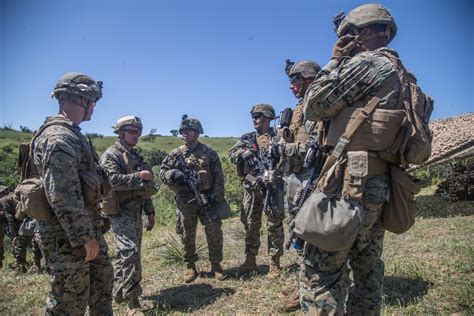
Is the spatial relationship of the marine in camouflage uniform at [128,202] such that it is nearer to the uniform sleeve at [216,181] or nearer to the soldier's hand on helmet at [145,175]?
the soldier's hand on helmet at [145,175]

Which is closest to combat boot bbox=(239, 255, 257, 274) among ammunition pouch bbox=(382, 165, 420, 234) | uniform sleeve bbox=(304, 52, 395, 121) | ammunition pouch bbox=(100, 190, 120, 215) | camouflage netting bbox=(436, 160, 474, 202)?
ammunition pouch bbox=(100, 190, 120, 215)

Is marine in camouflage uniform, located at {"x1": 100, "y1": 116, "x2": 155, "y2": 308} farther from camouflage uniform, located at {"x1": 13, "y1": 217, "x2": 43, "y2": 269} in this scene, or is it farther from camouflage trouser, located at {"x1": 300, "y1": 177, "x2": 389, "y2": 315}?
camouflage uniform, located at {"x1": 13, "y1": 217, "x2": 43, "y2": 269}

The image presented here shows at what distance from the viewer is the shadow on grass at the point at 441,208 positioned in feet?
28.4

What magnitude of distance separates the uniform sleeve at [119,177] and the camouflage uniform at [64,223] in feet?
5.24

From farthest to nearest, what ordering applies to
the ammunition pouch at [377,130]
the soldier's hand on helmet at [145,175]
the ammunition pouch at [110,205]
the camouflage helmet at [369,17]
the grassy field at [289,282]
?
the soldier's hand on helmet at [145,175]
the ammunition pouch at [110,205]
the grassy field at [289,282]
the camouflage helmet at [369,17]
the ammunition pouch at [377,130]

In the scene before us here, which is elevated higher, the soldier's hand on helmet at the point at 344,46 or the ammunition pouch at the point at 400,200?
the soldier's hand on helmet at the point at 344,46

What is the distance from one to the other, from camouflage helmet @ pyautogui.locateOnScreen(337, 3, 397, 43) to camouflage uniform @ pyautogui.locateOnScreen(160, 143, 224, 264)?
11.8 feet

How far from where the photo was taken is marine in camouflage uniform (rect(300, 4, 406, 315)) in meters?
2.51

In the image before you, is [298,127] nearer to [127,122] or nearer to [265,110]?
[265,110]

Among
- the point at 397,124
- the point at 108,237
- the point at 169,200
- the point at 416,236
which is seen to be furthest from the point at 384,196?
the point at 169,200

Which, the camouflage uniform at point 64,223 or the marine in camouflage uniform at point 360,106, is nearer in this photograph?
the marine in camouflage uniform at point 360,106

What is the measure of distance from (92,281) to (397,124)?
2.92 metres

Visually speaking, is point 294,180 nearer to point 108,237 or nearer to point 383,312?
point 383,312

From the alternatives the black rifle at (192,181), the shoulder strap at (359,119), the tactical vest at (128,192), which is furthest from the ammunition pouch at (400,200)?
the black rifle at (192,181)
